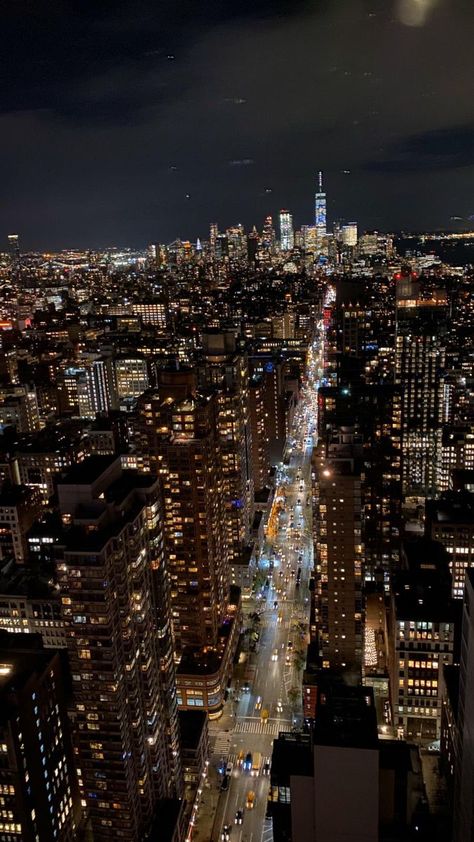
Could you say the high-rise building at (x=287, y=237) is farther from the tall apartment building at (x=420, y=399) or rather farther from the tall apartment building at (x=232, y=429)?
the tall apartment building at (x=232, y=429)

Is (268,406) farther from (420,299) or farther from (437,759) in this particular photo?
(437,759)

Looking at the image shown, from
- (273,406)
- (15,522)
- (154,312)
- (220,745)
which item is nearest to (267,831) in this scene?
(220,745)

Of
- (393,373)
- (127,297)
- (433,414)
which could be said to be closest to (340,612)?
(433,414)

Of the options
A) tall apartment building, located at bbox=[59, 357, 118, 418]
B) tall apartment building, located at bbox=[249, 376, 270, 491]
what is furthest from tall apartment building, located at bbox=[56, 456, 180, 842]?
tall apartment building, located at bbox=[59, 357, 118, 418]

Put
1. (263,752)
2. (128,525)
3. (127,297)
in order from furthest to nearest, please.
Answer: (127,297), (263,752), (128,525)

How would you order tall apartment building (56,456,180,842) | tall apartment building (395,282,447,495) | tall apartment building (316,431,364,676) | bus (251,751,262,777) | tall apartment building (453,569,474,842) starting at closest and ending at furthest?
tall apartment building (453,569,474,842), tall apartment building (56,456,180,842), bus (251,751,262,777), tall apartment building (316,431,364,676), tall apartment building (395,282,447,495)

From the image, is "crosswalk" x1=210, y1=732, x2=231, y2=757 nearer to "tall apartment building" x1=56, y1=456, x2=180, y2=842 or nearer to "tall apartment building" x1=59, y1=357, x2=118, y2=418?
"tall apartment building" x1=56, y1=456, x2=180, y2=842
